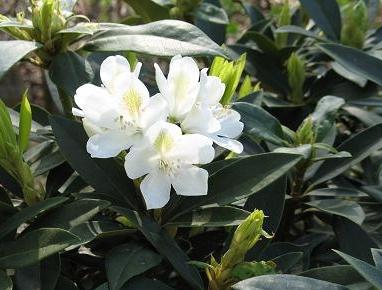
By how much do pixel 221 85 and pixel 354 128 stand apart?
80 centimetres

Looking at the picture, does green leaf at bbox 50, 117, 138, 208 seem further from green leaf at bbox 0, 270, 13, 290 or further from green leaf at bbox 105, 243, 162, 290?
green leaf at bbox 0, 270, 13, 290

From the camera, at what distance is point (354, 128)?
171cm

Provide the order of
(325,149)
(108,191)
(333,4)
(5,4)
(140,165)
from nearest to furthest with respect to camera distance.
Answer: (140,165) → (108,191) → (325,149) → (333,4) → (5,4)

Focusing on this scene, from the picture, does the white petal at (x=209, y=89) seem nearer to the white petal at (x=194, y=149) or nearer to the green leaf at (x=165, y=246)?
the white petal at (x=194, y=149)

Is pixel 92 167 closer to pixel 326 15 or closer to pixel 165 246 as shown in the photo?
pixel 165 246

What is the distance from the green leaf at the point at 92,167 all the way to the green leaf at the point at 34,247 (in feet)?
0.46

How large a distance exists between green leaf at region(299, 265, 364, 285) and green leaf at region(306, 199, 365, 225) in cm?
17

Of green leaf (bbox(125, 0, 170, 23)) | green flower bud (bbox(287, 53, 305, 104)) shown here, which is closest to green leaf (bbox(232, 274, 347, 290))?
green flower bud (bbox(287, 53, 305, 104))

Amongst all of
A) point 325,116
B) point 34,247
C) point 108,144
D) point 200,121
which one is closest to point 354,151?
point 325,116

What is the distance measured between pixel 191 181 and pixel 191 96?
0.12 m

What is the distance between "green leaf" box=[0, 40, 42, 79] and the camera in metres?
1.03

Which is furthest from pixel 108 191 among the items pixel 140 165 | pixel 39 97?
pixel 39 97

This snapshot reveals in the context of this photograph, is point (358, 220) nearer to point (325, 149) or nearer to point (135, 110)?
point (325, 149)

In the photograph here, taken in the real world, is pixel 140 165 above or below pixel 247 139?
above
